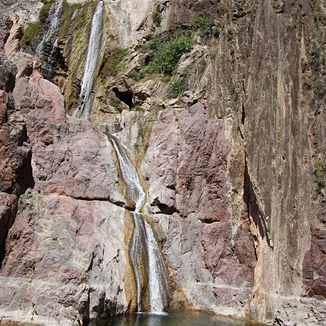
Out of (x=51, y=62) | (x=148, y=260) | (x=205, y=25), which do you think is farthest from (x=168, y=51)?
(x=148, y=260)

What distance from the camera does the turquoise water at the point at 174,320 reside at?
47.6 feet

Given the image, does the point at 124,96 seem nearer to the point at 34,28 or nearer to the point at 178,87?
the point at 178,87

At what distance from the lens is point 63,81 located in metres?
31.9

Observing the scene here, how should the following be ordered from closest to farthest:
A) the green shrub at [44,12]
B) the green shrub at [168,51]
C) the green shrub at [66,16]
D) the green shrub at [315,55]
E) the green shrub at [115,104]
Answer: the green shrub at [315,55], the green shrub at [168,51], the green shrub at [115,104], the green shrub at [66,16], the green shrub at [44,12]

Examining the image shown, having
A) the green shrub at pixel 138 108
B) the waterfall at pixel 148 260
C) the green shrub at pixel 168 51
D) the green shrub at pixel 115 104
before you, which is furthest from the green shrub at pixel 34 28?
the waterfall at pixel 148 260

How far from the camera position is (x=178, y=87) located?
2514 cm

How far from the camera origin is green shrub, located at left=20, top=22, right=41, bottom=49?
3342cm

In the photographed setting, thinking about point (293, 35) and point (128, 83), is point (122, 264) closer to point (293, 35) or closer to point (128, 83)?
point (293, 35)

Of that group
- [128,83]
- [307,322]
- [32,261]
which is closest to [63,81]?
[128,83]

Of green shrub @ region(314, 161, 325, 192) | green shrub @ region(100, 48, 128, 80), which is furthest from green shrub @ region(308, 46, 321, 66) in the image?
green shrub @ region(100, 48, 128, 80)

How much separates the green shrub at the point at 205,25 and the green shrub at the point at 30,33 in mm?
14056

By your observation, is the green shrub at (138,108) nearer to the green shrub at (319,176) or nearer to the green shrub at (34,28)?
the green shrub at (34,28)

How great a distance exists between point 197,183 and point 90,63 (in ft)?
50.4

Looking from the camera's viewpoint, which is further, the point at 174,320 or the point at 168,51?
the point at 168,51
